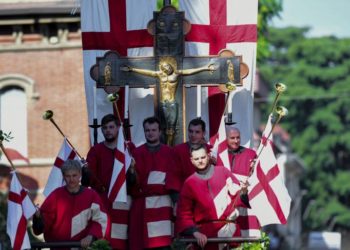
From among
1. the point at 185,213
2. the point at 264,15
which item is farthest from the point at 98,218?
the point at 264,15

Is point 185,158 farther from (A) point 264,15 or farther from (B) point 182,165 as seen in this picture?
(A) point 264,15

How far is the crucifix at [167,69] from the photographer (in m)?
16.7

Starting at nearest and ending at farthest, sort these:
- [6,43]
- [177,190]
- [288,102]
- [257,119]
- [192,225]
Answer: [192,225] < [177,190] < [6,43] < [257,119] < [288,102]

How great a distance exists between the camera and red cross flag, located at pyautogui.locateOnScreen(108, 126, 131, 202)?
14336 millimetres

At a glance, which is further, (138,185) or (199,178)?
(138,185)

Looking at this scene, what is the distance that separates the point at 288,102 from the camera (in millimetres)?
74688

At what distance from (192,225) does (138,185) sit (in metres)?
1.16

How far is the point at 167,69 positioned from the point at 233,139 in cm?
194

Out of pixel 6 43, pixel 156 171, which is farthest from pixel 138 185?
pixel 6 43

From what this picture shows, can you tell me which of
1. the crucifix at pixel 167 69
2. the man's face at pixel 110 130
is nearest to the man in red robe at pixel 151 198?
the man's face at pixel 110 130

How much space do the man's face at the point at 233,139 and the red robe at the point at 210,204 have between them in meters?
1.11

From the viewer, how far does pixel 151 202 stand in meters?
14.8

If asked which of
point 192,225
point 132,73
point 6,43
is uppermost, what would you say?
point 6,43

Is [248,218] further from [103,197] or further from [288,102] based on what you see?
[288,102]
